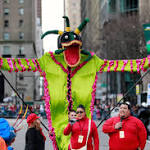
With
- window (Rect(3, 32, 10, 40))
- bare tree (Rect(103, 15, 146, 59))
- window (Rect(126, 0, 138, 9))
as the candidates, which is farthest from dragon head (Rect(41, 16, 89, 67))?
window (Rect(3, 32, 10, 40))

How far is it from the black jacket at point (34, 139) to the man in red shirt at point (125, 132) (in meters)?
1.39

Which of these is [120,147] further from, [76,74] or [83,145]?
[76,74]

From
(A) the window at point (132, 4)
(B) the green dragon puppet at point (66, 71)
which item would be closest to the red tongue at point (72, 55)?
(B) the green dragon puppet at point (66, 71)

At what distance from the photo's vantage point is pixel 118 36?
3300 cm

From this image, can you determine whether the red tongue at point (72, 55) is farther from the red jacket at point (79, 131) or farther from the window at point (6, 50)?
the window at point (6, 50)

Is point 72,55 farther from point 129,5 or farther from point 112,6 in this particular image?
point 112,6

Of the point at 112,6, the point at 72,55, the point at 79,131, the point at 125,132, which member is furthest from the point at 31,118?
the point at 112,6

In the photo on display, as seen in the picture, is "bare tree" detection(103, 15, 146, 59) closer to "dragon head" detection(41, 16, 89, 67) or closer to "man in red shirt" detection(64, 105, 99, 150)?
"dragon head" detection(41, 16, 89, 67)

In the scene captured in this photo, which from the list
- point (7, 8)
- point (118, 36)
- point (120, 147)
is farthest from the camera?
point (7, 8)

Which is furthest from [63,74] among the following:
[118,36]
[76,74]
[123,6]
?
[123,6]

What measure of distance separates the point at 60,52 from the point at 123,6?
40009 mm

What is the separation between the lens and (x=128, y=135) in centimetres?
674

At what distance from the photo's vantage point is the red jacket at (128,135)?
22.1 feet

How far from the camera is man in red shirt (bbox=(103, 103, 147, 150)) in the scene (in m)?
6.74
